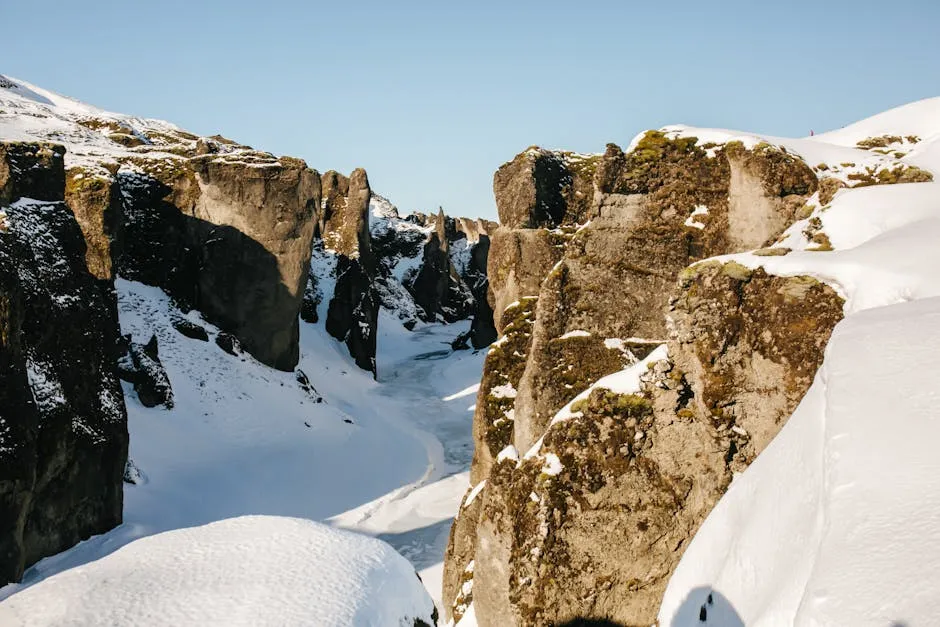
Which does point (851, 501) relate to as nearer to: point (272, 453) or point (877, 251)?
point (877, 251)

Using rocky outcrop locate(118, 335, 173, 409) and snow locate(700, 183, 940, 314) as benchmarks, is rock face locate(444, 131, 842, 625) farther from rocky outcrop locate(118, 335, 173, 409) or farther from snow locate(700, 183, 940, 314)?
rocky outcrop locate(118, 335, 173, 409)

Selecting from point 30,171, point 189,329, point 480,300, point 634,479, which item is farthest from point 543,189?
point 480,300

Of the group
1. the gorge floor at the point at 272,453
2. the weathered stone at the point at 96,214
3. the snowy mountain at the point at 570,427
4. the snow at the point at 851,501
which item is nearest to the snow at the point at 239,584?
the snowy mountain at the point at 570,427

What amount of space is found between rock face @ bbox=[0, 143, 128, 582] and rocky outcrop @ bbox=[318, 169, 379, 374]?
99.2ft

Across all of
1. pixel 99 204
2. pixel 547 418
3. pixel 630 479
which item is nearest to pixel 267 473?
Answer: pixel 99 204

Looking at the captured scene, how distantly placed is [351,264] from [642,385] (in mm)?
45653

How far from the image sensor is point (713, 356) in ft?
32.5

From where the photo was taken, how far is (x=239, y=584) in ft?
27.2

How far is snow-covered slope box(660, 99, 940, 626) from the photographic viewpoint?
3.70 metres

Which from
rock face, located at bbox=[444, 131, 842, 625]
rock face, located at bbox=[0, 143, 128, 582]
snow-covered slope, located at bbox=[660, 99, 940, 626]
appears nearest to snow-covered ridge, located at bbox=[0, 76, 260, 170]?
rock face, located at bbox=[0, 143, 128, 582]

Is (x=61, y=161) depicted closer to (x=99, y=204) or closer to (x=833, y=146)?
(x=99, y=204)

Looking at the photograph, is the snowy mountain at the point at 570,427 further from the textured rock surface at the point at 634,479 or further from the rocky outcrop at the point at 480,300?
the rocky outcrop at the point at 480,300

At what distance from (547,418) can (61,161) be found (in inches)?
672

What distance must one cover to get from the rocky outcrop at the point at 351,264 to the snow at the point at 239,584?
4309 centimetres
